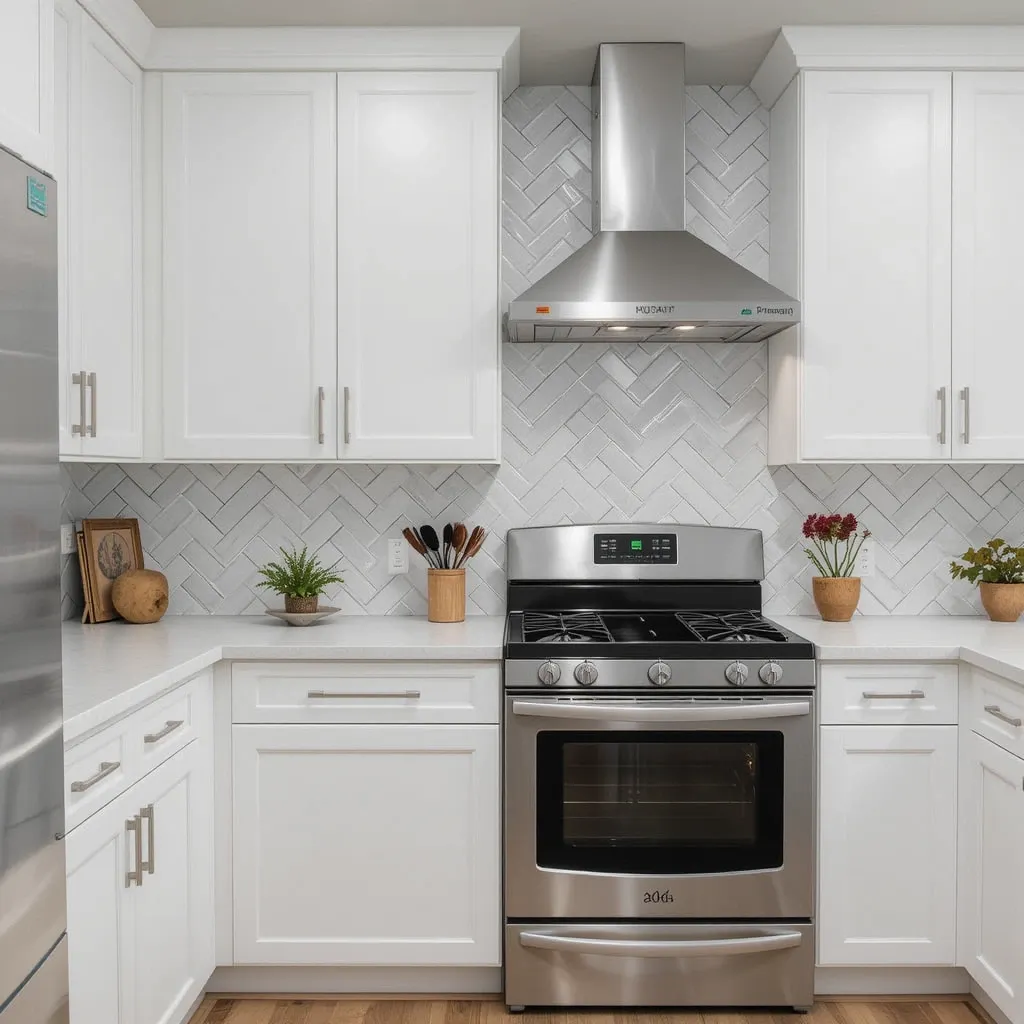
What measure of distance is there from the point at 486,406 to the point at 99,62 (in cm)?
130

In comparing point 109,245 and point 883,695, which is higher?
point 109,245

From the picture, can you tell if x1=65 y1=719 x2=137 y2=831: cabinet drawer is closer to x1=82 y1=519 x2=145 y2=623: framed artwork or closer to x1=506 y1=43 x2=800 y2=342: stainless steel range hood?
x1=82 y1=519 x2=145 y2=623: framed artwork

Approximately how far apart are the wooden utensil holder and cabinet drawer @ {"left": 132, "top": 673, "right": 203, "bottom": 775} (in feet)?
2.33

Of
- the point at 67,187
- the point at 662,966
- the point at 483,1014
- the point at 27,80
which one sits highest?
the point at 67,187

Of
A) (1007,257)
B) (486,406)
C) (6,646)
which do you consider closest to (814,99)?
(1007,257)

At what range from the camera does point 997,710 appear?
7.18 feet

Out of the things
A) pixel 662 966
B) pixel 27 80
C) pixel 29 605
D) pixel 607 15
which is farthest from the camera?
pixel 607 15

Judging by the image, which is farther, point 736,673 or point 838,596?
point 838,596

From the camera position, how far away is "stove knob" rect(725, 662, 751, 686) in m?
2.32

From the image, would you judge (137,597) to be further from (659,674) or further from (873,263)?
(873,263)

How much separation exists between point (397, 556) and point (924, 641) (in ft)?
5.09

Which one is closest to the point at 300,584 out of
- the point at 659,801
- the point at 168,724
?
the point at 168,724

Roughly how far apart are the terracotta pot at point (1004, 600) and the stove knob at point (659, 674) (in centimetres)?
115

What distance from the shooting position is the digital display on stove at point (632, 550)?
292 centimetres
